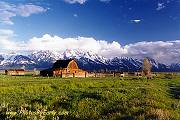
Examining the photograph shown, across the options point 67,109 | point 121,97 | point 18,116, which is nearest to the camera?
point 18,116

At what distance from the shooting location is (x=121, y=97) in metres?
43.1

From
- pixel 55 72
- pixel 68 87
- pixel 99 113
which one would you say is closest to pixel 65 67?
pixel 55 72

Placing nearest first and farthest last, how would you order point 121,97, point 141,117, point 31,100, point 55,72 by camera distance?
point 141,117 → point 31,100 → point 121,97 → point 55,72

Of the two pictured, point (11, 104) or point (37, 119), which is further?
point (11, 104)

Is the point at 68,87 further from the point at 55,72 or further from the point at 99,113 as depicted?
the point at 55,72

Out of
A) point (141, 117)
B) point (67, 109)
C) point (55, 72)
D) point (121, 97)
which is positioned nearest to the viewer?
point (141, 117)

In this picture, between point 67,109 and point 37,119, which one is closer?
point 37,119

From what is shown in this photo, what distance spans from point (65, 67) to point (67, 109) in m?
107

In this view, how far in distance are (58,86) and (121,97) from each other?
843 inches

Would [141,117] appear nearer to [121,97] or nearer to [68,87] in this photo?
[121,97]

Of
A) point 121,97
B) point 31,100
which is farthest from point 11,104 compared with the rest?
point 121,97

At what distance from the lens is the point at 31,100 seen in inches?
1576

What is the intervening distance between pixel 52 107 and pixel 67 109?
1.56 m

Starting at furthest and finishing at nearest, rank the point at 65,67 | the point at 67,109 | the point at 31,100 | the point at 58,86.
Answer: the point at 65,67 → the point at 58,86 → the point at 31,100 → the point at 67,109
